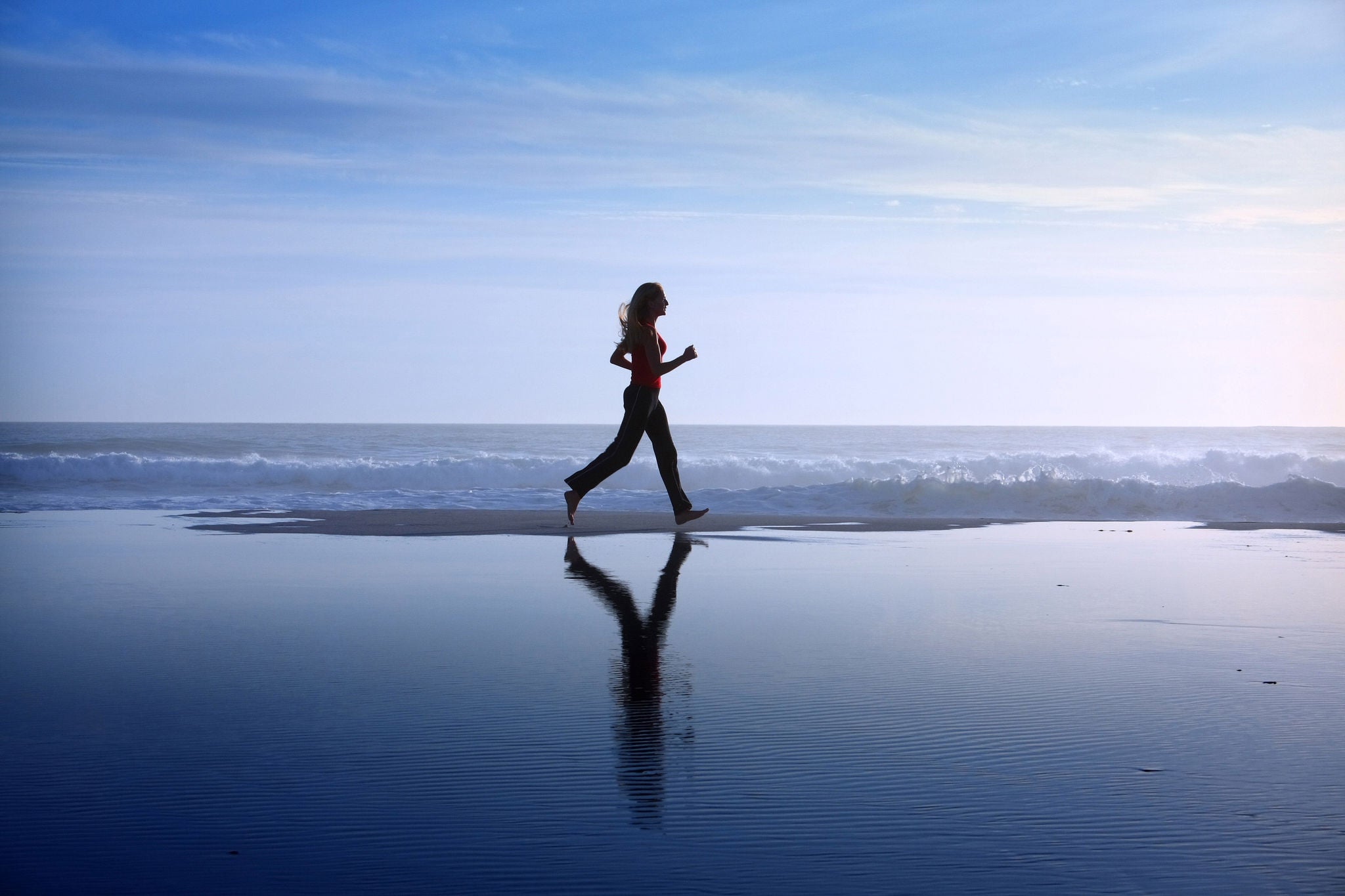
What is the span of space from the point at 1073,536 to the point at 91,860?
7680 mm

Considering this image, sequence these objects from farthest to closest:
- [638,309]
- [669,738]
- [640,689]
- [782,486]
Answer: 1. [782,486]
2. [638,309]
3. [640,689]
4. [669,738]

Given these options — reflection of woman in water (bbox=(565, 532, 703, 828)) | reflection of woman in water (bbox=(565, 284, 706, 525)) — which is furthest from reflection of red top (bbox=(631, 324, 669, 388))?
reflection of woman in water (bbox=(565, 532, 703, 828))

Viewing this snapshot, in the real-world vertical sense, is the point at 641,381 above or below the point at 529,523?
above

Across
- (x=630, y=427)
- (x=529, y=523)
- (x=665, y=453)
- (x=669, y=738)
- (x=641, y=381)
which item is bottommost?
(x=669, y=738)

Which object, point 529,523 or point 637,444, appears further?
point 529,523

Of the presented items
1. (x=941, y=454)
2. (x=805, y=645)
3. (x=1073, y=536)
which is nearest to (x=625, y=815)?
(x=805, y=645)

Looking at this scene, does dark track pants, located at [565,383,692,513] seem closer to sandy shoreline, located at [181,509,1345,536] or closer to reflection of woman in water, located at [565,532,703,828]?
sandy shoreline, located at [181,509,1345,536]

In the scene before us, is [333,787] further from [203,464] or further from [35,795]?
[203,464]

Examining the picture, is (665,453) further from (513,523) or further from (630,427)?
(513,523)

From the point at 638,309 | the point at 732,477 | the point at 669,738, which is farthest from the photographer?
the point at 732,477

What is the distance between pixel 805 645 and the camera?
379 cm

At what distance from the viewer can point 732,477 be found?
22469 millimetres

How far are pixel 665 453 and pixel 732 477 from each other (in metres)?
13.6

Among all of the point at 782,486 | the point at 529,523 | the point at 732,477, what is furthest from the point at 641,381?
the point at 732,477
